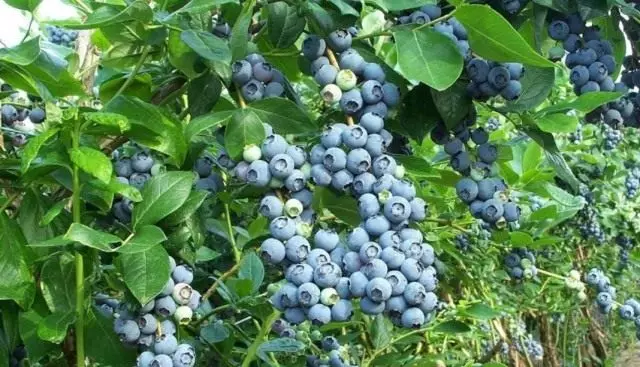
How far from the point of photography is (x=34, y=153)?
88 centimetres

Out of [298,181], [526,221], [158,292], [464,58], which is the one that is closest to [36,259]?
[158,292]

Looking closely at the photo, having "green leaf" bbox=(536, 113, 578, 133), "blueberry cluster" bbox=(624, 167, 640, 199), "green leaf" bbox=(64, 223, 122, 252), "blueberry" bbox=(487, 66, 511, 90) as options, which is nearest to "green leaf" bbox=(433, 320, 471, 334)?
"green leaf" bbox=(536, 113, 578, 133)

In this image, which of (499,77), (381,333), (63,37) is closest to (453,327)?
(381,333)

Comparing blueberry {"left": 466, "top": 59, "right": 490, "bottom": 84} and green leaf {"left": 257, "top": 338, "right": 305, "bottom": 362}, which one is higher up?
blueberry {"left": 466, "top": 59, "right": 490, "bottom": 84}

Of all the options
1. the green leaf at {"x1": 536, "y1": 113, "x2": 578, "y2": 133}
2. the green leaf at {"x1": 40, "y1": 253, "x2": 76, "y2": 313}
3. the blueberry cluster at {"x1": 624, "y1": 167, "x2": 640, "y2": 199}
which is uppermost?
the green leaf at {"x1": 536, "y1": 113, "x2": 578, "y2": 133}

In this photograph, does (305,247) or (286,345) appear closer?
(305,247)

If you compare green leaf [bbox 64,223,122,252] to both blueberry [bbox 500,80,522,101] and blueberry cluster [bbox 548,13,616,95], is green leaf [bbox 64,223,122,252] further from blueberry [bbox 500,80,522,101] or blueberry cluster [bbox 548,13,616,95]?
blueberry cluster [bbox 548,13,616,95]

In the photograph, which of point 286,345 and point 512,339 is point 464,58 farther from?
point 512,339

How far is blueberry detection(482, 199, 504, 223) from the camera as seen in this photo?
37.8 inches

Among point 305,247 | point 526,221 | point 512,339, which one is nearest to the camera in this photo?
point 305,247

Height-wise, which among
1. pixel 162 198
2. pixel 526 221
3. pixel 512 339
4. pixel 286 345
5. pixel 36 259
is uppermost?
pixel 162 198

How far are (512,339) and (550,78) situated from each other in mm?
2639

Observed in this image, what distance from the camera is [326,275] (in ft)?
2.58

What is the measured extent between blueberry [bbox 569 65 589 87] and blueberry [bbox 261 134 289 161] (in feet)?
1.12
